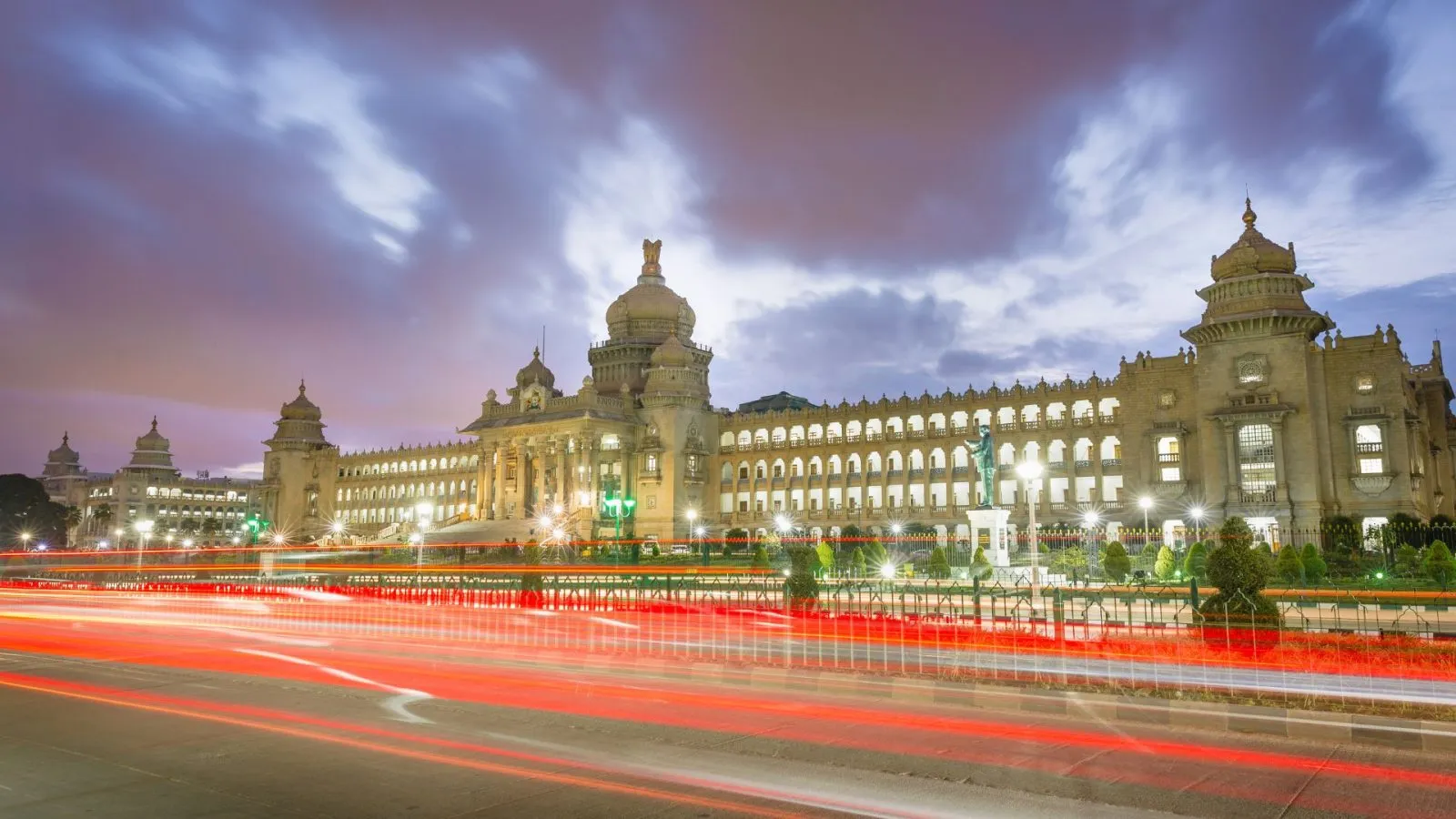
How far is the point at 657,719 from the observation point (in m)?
11.9

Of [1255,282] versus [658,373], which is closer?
[1255,282]

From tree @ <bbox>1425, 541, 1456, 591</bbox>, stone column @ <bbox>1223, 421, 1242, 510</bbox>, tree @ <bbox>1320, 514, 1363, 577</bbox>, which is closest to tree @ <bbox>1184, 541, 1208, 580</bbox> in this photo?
tree @ <bbox>1320, 514, 1363, 577</bbox>

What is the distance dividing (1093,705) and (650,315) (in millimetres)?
89262

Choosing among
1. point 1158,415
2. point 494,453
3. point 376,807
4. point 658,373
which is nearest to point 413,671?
point 376,807

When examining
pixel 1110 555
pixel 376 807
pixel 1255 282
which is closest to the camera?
pixel 376 807

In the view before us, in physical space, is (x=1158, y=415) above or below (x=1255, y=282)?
below

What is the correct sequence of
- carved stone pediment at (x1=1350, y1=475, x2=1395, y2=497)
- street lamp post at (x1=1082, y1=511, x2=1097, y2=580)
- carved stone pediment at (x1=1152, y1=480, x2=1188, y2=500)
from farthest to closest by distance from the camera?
carved stone pediment at (x1=1152, y1=480, x2=1188, y2=500) < street lamp post at (x1=1082, y1=511, x2=1097, y2=580) < carved stone pediment at (x1=1350, y1=475, x2=1395, y2=497)

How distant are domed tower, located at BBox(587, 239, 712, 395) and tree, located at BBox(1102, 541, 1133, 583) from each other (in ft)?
197

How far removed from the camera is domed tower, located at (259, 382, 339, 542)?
118562 millimetres

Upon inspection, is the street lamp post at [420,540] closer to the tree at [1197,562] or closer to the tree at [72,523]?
the tree at [1197,562]

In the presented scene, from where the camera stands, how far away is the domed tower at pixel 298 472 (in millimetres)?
118562

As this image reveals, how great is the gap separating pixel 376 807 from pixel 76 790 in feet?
9.53

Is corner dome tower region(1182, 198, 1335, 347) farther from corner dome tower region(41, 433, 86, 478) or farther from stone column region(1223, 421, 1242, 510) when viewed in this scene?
corner dome tower region(41, 433, 86, 478)

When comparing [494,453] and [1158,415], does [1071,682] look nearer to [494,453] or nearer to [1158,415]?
[1158,415]
